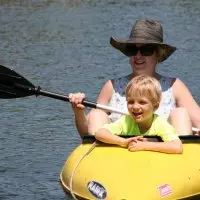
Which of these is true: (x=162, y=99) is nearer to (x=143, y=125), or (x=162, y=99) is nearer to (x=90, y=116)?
(x=90, y=116)

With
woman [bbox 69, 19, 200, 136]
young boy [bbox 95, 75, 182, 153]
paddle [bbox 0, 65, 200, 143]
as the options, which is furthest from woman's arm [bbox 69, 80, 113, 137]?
paddle [bbox 0, 65, 200, 143]

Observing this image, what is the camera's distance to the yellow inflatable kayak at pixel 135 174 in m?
5.67

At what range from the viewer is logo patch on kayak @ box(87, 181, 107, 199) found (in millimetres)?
5724

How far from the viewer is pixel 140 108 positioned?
5957 mm

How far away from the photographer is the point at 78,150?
247 inches

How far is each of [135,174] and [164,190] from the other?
0.63 ft

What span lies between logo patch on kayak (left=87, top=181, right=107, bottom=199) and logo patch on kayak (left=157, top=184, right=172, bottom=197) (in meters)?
0.32

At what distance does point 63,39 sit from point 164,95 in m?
11.8

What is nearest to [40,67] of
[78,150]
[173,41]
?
[173,41]

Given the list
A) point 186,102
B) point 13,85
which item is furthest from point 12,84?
point 186,102

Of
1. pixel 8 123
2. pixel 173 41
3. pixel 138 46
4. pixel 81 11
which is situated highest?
pixel 138 46

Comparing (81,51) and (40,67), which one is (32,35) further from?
Result: (40,67)

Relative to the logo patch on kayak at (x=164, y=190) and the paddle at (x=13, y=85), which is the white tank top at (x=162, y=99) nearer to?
the paddle at (x=13, y=85)

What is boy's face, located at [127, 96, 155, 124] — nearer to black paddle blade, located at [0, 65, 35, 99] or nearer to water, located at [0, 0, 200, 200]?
black paddle blade, located at [0, 65, 35, 99]
